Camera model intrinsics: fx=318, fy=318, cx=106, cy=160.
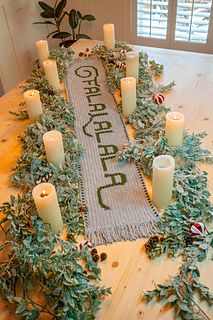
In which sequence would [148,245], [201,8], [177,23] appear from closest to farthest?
[148,245] → [201,8] → [177,23]

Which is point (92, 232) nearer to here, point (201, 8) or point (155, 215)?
point (155, 215)

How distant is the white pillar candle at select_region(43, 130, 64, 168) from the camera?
0.99 metres

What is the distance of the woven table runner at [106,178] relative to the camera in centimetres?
85

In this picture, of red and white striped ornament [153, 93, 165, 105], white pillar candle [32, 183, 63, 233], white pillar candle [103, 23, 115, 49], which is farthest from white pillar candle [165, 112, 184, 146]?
white pillar candle [103, 23, 115, 49]

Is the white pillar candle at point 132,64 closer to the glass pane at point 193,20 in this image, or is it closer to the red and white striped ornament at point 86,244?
the red and white striped ornament at point 86,244

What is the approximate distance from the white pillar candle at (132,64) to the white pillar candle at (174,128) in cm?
47

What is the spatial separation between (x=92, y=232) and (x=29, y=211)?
0.59 ft

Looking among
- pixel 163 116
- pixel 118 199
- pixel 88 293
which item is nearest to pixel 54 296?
pixel 88 293

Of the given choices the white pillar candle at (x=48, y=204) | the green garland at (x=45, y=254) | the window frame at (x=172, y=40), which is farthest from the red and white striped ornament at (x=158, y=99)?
the window frame at (x=172, y=40)

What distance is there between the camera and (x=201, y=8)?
93.0 inches

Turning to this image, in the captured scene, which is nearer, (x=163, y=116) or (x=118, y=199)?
(x=118, y=199)

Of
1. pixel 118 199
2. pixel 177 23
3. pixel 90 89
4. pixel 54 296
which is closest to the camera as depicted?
pixel 54 296

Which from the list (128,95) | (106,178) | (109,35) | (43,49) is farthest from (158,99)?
(43,49)

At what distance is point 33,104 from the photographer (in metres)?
1.25
